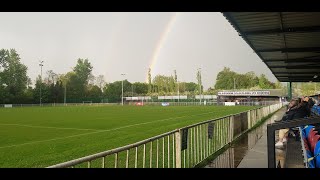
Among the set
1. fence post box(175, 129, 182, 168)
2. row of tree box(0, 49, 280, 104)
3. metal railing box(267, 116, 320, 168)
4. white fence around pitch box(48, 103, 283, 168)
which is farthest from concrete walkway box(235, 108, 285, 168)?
row of tree box(0, 49, 280, 104)

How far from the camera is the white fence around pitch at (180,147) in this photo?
547 centimetres

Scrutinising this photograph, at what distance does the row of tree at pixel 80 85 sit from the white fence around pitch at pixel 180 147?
63.6 meters

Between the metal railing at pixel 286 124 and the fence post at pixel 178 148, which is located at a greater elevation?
the metal railing at pixel 286 124

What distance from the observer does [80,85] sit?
95.6 metres

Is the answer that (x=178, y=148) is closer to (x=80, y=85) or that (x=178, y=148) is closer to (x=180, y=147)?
(x=180, y=147)

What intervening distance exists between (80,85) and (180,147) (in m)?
92.1

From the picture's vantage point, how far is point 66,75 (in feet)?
333

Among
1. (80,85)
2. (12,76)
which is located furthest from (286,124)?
(80,85)

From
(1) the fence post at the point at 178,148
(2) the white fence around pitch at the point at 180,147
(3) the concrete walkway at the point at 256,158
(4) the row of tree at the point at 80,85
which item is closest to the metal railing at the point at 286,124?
(2) the white fence around pitch at the point at 180,147

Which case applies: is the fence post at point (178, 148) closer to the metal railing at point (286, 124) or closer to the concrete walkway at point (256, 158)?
the concrete walkway at point (256, 158)

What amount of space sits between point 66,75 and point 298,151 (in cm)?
9802

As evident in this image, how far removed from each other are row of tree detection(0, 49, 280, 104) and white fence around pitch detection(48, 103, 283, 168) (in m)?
63.6

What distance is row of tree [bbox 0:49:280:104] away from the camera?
72625 millimetres
